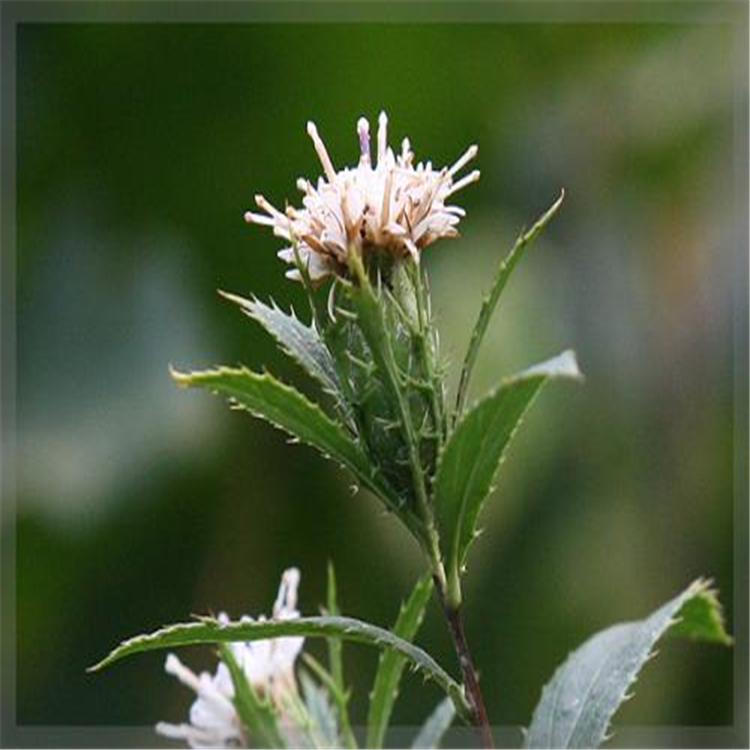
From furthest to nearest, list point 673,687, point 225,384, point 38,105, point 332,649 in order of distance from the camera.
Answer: point 38,105
point 673,687
point 332,649
point 225,384

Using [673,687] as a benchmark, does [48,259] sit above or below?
above

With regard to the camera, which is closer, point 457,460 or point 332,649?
point 457,460

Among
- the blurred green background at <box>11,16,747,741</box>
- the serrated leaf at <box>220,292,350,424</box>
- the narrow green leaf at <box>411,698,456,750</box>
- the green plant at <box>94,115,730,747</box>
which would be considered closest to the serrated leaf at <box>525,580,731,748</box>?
the green plant at <box>94,115,730,747</box>

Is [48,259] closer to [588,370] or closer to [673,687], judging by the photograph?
[588,370]

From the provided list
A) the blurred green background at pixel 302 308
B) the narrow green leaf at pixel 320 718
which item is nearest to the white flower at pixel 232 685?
the narrow green leaf at pixel 320 718

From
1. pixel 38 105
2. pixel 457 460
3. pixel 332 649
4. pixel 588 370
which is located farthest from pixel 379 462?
pixel 38 105

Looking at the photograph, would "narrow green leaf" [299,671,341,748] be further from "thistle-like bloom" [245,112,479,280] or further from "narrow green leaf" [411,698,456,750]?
"thistle-like bloom" [245,112,479,280]

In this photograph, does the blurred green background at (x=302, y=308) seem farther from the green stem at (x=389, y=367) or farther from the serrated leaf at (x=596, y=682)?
the green stem at (x=389, y=367)
